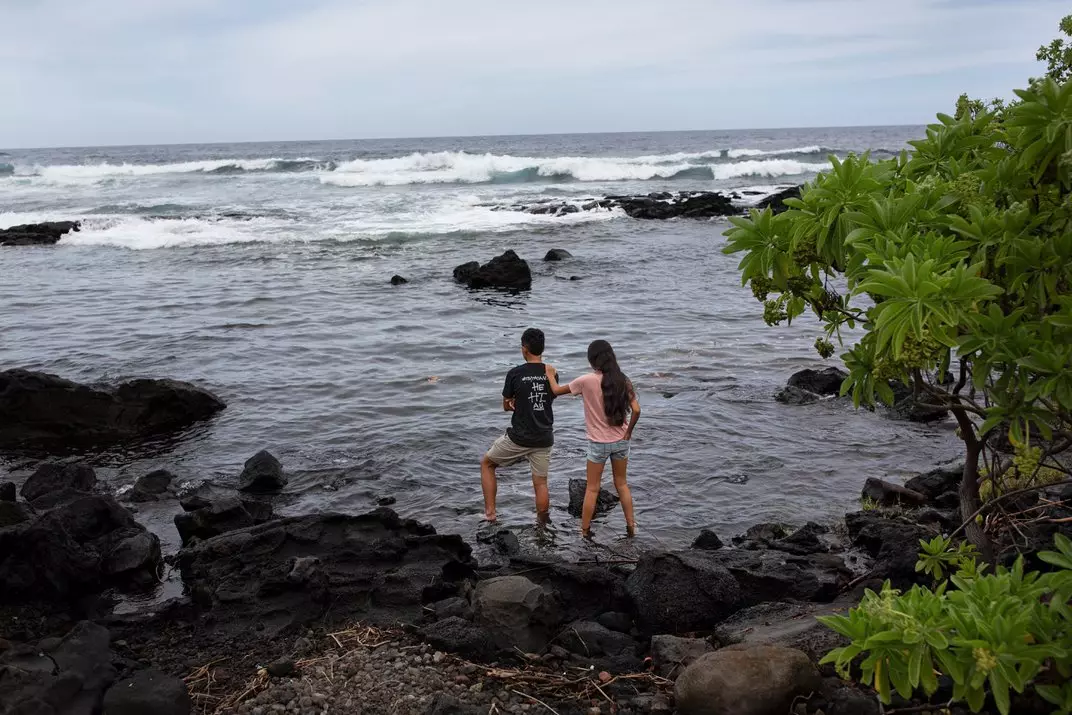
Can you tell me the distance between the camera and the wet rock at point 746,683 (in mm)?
4555

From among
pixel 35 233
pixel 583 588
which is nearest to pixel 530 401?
pixel 583 588

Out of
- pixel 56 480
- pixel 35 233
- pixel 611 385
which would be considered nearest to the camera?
pixel 611 385

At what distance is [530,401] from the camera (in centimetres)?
811

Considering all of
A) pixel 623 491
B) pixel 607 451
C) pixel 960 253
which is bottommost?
pixel 623 491

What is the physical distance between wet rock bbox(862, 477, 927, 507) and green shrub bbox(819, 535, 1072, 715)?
5298 mm

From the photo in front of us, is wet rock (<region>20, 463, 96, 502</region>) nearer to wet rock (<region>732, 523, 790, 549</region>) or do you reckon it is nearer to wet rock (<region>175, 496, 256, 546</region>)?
wet rock (<region>175, 496, 256, 546</region>)

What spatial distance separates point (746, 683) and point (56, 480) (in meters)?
7.28

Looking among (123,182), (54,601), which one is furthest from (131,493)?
(123,182)

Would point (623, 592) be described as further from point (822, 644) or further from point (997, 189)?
point (997, 189)

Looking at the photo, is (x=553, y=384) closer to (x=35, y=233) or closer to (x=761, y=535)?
(x=761, y=535)

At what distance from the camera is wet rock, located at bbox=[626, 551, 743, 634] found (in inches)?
237

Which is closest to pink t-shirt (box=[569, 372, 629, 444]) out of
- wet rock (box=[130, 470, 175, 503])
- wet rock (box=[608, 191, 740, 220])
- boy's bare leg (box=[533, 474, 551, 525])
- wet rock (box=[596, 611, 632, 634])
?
boy's bare leg (box=[533, 474, 551, 525])

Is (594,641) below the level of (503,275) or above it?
below

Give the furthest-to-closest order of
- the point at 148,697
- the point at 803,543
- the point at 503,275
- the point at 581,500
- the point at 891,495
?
the point at 503,275 → the point at 581,500 → the point at 891,495 → the point at 803,543 → the point at 148,697
